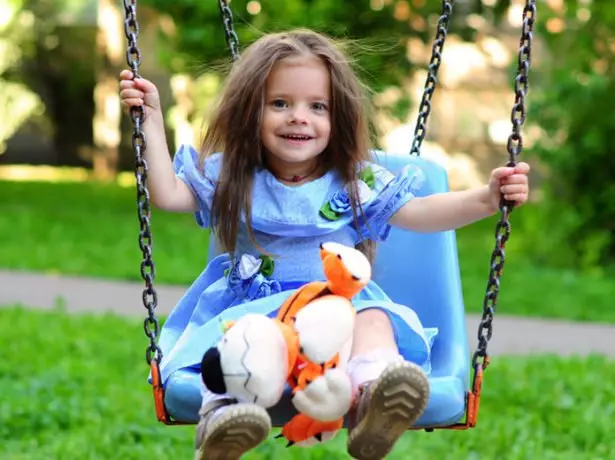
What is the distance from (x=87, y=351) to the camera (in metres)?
5.66

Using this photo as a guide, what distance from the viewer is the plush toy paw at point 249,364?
2221 millimetres

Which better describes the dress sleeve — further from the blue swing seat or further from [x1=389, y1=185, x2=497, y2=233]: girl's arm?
the blue swing seat

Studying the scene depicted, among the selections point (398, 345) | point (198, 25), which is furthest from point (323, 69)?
point (198, 25)

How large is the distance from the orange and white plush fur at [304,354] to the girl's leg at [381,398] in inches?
1.7

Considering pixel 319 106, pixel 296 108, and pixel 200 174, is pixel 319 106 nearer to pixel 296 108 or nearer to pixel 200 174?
pixel 296 108

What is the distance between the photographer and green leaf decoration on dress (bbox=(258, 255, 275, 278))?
9.04ft

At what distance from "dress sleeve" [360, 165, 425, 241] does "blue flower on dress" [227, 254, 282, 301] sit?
26 cm

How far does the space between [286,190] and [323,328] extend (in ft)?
1.89

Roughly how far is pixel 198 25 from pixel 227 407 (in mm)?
8745

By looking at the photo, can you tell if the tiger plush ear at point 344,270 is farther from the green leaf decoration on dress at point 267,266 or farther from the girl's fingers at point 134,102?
the girl's fingers at point 134,102

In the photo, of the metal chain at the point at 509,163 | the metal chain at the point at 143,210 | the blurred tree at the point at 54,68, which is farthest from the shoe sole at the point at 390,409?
the blurred tree at the point at 54,68

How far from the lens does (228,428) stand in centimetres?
218

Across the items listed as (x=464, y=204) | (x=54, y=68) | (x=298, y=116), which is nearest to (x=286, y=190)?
(x=298, y=116)

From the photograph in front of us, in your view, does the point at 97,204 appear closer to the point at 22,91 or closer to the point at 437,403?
the point at 22,91
